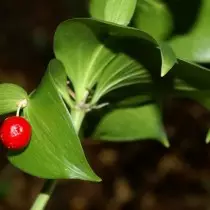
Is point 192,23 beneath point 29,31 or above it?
above

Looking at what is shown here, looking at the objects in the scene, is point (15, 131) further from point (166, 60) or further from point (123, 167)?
point (123, 167)

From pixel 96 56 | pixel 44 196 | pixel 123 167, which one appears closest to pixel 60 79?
pixel 96 56

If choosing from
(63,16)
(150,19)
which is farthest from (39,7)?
(150,19)

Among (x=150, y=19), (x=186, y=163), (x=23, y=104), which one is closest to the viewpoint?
(x=23, y=104)

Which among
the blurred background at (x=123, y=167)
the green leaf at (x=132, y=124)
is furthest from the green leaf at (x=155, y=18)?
the blurred background at (x=123, y=167)

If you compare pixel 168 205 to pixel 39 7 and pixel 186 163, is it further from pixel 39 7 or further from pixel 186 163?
pixel 39 7

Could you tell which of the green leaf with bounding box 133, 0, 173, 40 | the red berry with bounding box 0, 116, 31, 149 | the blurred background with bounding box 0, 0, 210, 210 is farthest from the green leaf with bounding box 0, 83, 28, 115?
the blurred background with bounding box 0, 0, 210, 210
